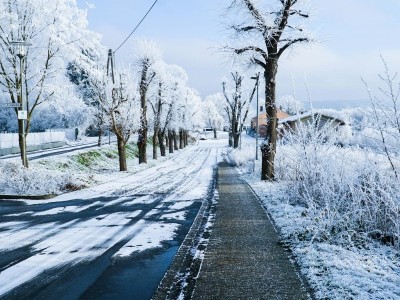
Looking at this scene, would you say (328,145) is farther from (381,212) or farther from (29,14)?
(29,14)

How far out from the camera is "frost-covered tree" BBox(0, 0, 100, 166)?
16422mm

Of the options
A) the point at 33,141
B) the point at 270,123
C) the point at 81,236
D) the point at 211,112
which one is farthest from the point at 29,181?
the point at 211,112

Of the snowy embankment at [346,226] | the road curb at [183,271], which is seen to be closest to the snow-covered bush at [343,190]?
the snowy embankment at [346,226]

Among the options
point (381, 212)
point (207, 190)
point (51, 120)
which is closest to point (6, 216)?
point (207, 190)

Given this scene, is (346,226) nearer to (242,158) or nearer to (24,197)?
(24,197)

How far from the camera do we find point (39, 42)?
1731 cm

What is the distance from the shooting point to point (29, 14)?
16531 mm

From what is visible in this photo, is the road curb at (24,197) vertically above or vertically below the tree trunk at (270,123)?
below

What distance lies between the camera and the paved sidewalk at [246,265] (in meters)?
5.15

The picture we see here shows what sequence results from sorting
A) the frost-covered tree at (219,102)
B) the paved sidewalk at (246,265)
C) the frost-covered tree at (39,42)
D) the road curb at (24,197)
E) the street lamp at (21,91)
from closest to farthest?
the paved sidewalk at (246,265) → the road curb at (24,197) → the street lamp at (21,91) → the frost-covered tree at (39,42) → the frost-covered tree at (219,102)

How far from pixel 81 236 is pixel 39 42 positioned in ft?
40.1

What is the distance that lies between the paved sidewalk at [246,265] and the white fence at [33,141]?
26261mm

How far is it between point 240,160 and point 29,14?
19563 mm

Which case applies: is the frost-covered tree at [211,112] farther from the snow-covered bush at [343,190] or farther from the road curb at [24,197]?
the snow-covered bush at [343,190]
